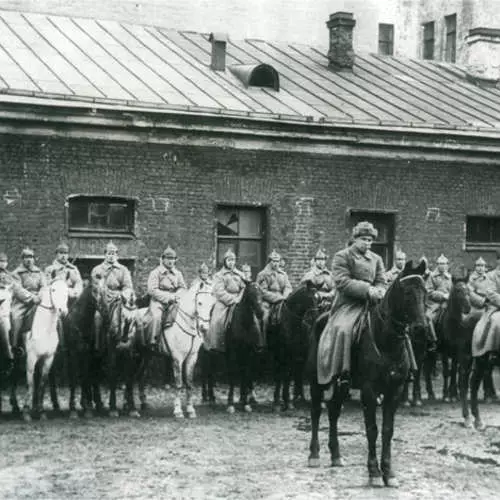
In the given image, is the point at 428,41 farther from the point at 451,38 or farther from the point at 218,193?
the point at 218,193

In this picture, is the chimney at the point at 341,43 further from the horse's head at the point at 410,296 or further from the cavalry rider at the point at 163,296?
the horse's head at the point at 410,296

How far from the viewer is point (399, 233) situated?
61.2 feet

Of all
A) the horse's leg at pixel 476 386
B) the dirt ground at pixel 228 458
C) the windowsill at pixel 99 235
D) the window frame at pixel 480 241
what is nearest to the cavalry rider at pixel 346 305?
the dirt ground at pixel 228 458

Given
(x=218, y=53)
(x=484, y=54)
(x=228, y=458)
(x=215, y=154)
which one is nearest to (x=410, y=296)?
(x=228, y=458)

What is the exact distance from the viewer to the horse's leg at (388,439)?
9344 mm

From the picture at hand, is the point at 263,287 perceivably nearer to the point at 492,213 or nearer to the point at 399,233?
the point at 399,233

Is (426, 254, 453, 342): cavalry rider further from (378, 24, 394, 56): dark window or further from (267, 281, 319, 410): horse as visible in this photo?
(378, 24, 394, 56): dark window

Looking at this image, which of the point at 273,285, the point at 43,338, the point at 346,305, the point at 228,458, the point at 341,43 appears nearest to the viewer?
the point at 346,305

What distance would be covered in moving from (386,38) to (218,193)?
838 inches

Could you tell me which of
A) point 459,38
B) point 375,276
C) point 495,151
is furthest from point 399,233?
point 459,38

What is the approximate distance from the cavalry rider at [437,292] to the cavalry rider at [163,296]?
405cm

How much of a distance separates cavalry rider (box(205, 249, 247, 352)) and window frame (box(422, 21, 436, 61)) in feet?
73.5

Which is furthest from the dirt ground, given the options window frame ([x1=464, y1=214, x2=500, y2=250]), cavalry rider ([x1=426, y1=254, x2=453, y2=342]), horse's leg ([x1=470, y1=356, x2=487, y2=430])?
window frame ([x1=464, y1=214, x2=500, y2=250])

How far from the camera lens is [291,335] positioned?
564 inches
